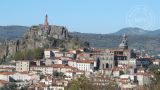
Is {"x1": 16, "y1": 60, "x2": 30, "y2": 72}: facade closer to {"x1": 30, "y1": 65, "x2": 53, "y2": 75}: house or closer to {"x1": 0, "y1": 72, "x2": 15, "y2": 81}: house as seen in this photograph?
{"x1": 30, "y1": 65, "x2": 53, "y2": 75}: house

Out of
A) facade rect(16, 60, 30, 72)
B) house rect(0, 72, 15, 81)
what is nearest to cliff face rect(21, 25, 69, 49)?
facade rect(16, 60, 30, 72)

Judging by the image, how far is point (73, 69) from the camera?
53312mm

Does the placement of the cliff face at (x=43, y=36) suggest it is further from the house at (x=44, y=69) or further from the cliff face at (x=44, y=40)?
the house at (x=44, y=69)

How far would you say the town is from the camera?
4694 cm

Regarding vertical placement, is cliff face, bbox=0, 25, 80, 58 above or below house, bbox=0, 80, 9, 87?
above

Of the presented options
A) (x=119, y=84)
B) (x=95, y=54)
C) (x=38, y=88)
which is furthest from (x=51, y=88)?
(x=95, y=54)

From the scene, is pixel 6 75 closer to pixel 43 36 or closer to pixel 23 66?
pixel 23 66

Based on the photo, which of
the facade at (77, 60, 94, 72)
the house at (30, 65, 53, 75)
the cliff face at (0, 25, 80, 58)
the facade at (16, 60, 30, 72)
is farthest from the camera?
the cliff face at (0, 25, 80, 58)

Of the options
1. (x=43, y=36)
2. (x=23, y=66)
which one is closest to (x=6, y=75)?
(x=23, y=66)

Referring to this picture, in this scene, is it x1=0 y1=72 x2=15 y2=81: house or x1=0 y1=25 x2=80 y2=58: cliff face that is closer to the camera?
x1=0 y1=72 x2=15 y2=81: house

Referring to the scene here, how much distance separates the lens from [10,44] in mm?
70000

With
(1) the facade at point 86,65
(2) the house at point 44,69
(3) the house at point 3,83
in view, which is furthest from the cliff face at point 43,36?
(3) the house at point 3,83

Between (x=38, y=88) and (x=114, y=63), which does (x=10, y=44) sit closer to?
(x=114, y=63)

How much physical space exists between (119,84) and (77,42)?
77.7 feet
